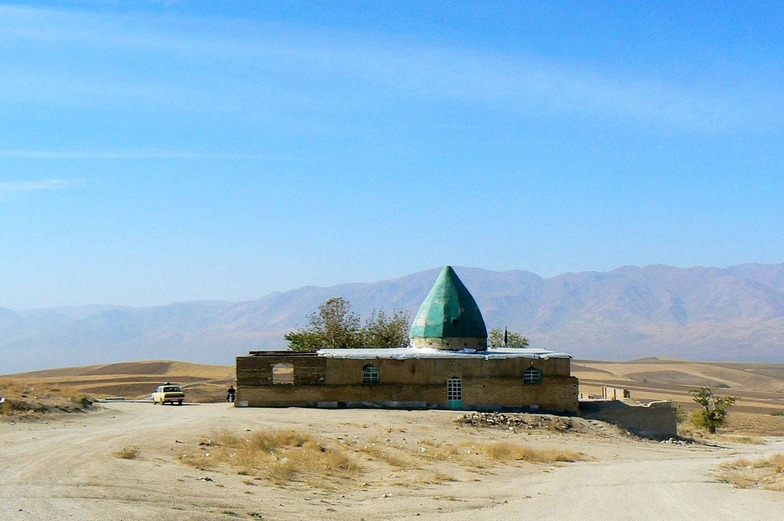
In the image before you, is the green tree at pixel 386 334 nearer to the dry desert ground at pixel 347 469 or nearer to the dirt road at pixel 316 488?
the dry desert ground at pixel 347 469

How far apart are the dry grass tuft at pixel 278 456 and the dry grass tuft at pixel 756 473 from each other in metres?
11.2

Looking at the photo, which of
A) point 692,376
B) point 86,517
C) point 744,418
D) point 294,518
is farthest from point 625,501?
point 692,376

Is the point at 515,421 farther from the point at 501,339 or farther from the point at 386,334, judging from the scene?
the point at 501,339

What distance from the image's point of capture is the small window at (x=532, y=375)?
1645 inches

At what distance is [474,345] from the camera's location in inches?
1735

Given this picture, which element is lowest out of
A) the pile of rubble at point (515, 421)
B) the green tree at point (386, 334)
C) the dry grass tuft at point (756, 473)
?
the dry grass tuft at point (756, 473)

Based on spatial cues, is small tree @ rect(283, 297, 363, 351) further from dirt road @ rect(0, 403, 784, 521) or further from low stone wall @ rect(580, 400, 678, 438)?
dirt road @ rect(0, 403, 784, 521)

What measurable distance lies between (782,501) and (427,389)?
65.9 ft

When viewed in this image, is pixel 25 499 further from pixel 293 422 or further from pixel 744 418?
pixel 744 418

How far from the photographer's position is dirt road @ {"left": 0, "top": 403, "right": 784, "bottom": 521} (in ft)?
58.0

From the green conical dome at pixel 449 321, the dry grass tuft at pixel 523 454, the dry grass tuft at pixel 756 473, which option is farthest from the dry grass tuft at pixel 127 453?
the green conical dome at pixel 449 321

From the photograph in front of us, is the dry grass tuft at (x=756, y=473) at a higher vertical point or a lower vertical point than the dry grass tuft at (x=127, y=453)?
lower

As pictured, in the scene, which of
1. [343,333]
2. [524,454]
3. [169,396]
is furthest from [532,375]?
[343,333]

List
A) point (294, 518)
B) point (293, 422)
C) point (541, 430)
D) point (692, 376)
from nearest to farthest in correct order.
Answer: point (294, 518) < point (293, 422) < point (541, 430) < point (692, 376)
